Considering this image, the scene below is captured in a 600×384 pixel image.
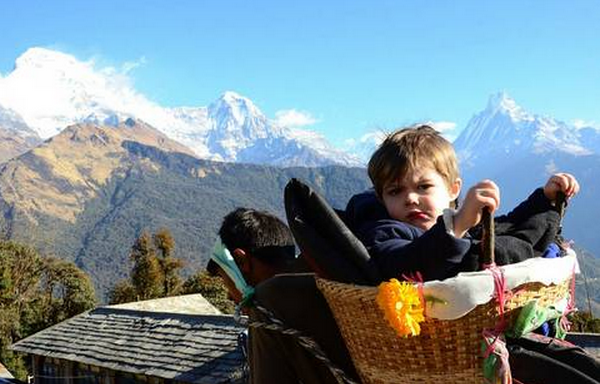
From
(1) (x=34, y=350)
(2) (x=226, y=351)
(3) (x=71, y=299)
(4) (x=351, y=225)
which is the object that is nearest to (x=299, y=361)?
(4) (x=351, y=225)

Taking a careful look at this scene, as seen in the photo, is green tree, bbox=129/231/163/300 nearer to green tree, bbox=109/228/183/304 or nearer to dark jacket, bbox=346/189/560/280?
green tree, bbox=109/228/183/304

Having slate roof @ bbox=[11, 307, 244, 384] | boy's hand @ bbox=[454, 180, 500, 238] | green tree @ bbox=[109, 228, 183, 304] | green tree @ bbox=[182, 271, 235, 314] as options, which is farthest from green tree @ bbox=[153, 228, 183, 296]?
boy's hand @ bbox=[454, 180, 500, 238]

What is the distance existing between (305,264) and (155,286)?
144 ft

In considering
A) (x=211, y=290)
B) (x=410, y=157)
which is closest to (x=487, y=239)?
(x=410, y=157)

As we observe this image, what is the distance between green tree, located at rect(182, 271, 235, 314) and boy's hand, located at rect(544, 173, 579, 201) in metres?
36.9

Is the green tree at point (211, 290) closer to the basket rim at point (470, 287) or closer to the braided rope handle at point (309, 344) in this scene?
the braided rope handle at point (309, 344)

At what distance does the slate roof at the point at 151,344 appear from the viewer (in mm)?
15070

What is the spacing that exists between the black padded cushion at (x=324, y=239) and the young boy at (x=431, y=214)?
0.18 feet

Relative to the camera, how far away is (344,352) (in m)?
1.92

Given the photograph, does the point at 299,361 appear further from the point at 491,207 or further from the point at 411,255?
the point at 491,207

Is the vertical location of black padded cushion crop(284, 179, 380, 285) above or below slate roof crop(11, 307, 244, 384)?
above

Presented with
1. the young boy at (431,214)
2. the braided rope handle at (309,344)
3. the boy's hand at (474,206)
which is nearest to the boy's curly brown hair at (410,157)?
the young boy at (431,214)

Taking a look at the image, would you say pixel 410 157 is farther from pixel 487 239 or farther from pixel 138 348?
pixel 138 348

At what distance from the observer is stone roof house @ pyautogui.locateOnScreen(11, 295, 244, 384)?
1516 cm
